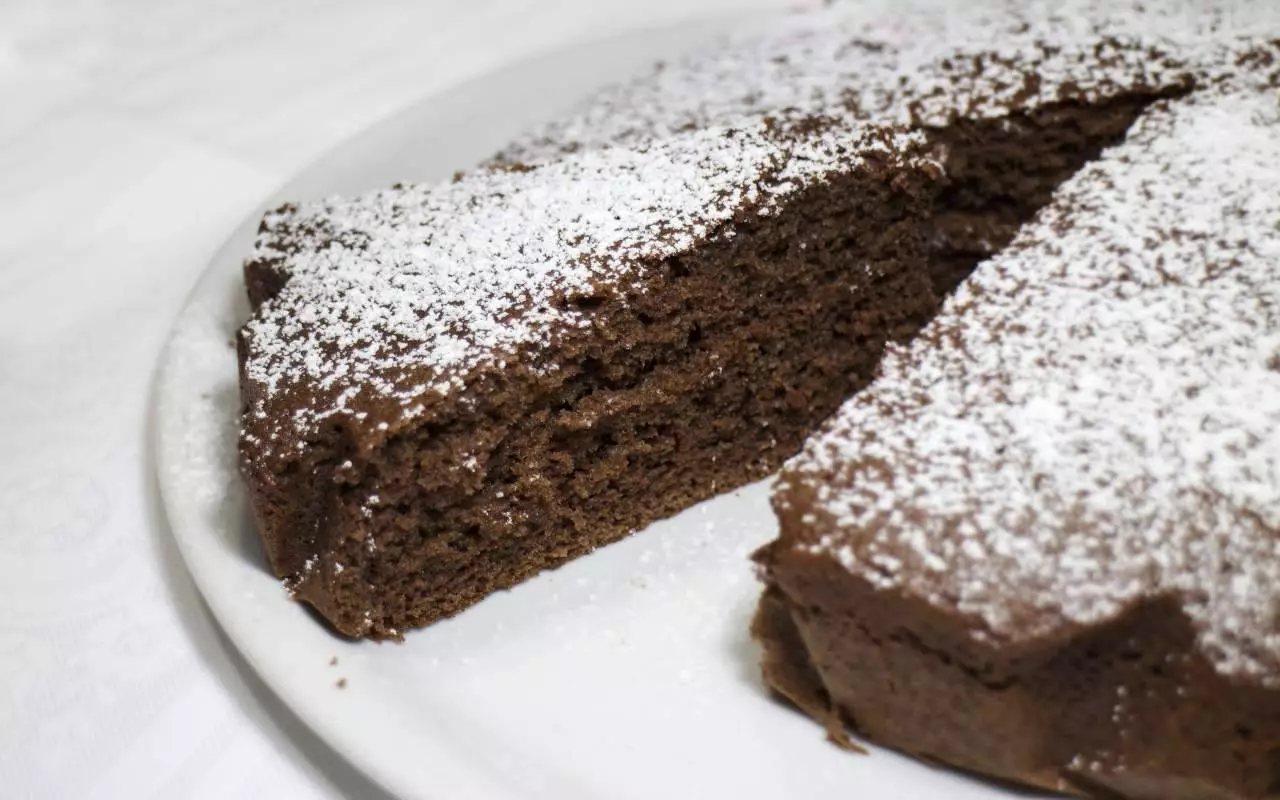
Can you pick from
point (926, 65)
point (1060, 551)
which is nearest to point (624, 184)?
point (926, 65)

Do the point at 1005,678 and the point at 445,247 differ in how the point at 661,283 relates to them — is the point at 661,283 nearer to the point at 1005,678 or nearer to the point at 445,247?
the point at 445,247

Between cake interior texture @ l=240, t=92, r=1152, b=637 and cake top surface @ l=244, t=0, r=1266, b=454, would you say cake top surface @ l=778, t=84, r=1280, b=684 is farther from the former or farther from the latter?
cake top surface @ l=244, t=0, r=1266, b=454

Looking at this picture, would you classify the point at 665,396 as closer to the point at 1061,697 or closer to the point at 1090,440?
the point at 1090,440

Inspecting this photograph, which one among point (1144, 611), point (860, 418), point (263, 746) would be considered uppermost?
point (860, 418)

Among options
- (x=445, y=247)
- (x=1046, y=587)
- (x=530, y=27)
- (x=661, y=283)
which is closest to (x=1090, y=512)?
(x=1046, y=587)

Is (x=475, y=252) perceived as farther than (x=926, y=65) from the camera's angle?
No

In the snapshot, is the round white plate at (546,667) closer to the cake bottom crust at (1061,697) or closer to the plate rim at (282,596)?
the plate rim at (282,596)

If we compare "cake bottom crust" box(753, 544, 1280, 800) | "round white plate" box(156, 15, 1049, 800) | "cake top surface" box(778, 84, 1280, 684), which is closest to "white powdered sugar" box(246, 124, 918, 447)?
"round white plate" box(156, 15, 1049, 800)
